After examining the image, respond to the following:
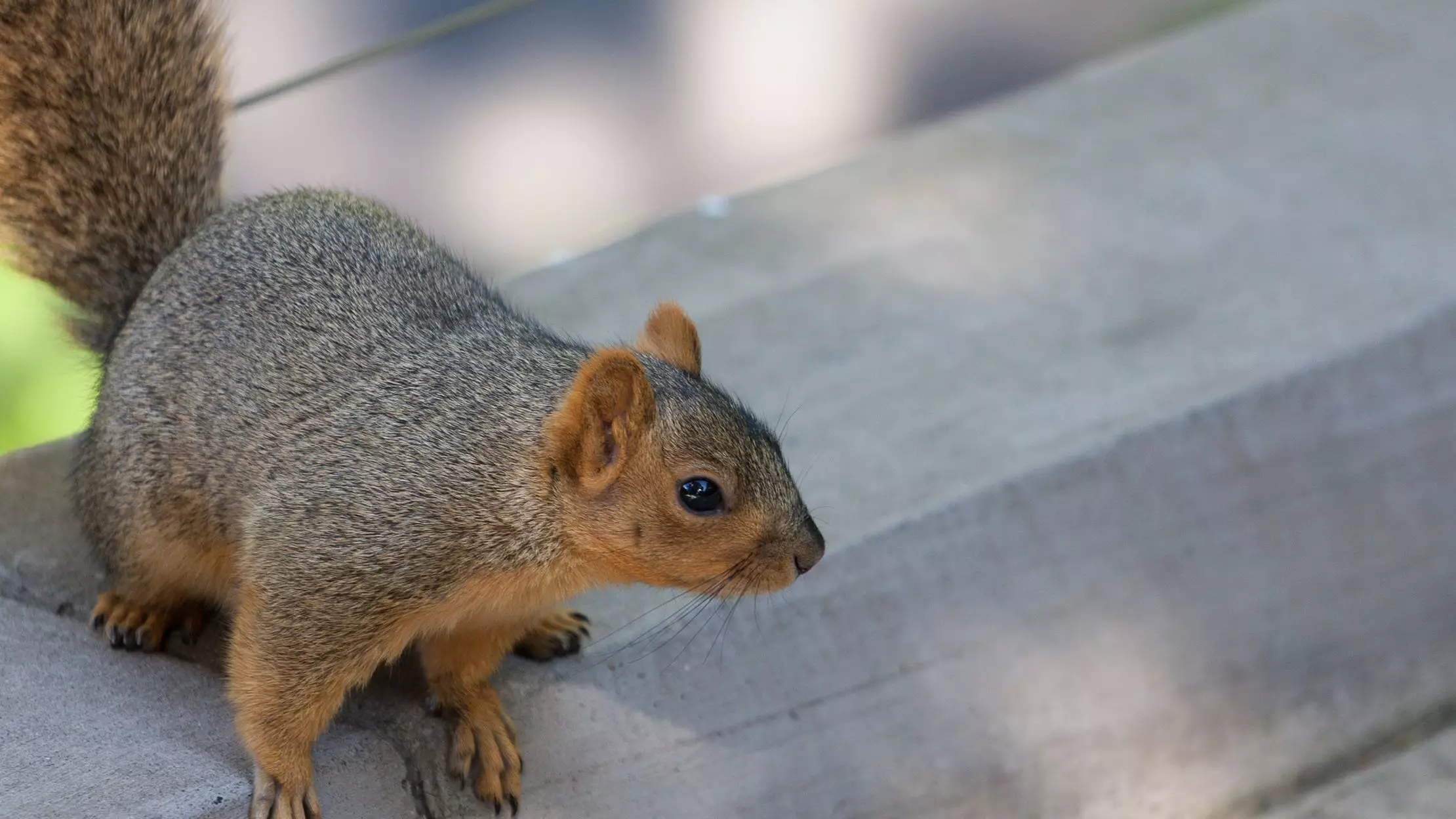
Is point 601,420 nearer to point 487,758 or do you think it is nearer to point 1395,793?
point 487,758

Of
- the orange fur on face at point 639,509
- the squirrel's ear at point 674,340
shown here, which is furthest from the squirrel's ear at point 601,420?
the squirrel's ear at point 674,340

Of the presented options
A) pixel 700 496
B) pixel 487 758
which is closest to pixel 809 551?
pixel 700 496

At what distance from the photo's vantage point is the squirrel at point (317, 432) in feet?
5.59

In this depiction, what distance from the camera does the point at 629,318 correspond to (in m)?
2.91

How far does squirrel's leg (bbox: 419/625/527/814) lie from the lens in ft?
6.19

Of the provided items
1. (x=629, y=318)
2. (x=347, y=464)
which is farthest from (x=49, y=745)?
(x=629, y=318)

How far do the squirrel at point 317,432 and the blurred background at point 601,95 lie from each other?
1.10m

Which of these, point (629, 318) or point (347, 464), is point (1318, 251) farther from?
point (347, 464)

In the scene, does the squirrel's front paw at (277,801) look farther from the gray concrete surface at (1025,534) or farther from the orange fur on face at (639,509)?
the orange fur on face at (639,509)

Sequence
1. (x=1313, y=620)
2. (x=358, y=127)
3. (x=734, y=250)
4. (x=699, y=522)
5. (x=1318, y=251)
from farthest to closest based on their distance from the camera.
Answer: (x=358, y=127), (x=734, y=250), (x=1318, y=251), (x=1313, y=620), (x=699, y=522)

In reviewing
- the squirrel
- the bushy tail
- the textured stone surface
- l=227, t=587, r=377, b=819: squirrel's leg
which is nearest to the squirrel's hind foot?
the squirrel

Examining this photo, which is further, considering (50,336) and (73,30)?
(50,336)

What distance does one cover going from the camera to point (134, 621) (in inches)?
79.5

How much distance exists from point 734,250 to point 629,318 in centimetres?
38
